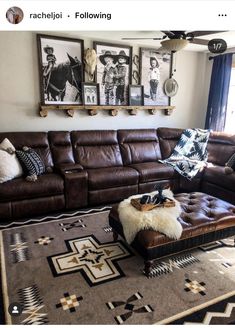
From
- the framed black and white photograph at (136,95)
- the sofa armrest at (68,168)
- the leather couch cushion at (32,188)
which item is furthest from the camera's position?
the framed black and white photograph at (136,95)

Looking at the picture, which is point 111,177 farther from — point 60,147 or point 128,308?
point 128,308

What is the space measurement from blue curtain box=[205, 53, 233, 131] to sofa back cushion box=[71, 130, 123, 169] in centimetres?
185

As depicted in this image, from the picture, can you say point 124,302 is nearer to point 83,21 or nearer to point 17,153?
point 83,21

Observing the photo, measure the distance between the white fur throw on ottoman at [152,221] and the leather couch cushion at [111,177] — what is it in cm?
100

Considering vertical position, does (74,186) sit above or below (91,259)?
above

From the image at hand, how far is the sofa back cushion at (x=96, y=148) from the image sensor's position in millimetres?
3453

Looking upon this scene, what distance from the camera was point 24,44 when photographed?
3.21m

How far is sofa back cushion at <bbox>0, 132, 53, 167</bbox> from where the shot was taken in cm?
309

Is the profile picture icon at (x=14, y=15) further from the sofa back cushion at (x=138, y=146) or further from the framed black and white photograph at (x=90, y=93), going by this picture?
the sofa back cushion at (x=138, y=146)

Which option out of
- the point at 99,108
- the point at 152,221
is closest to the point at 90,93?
the point at 99,108

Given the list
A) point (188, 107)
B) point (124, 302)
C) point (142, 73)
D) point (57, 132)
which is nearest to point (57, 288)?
point (124, 302)

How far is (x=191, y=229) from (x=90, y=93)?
2.47 metres

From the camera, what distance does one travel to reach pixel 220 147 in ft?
12.4

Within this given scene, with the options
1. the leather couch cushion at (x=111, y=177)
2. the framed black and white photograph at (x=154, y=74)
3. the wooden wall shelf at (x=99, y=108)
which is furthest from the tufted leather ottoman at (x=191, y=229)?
the framed black and white photograph at (x=154, y=74)
